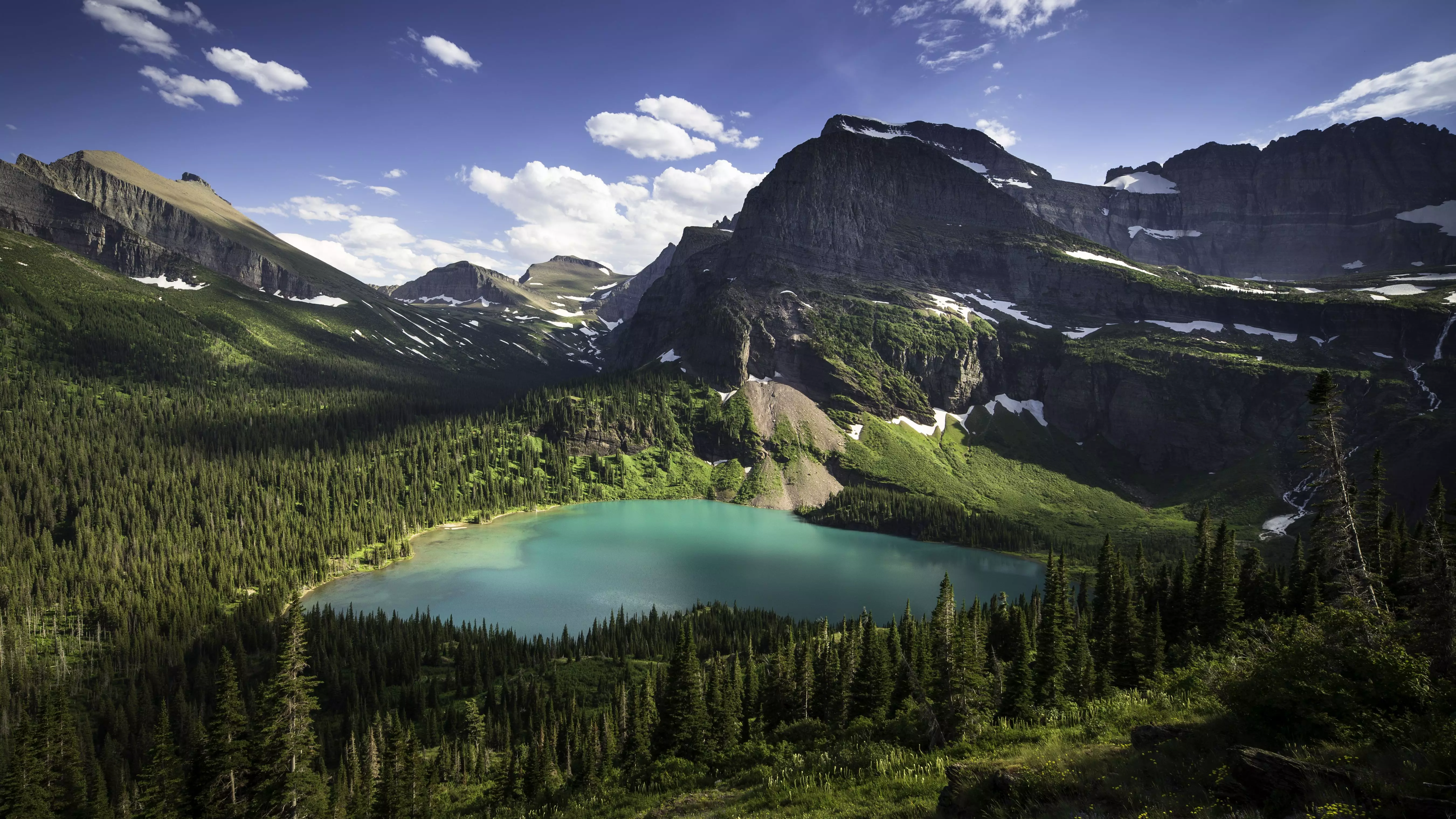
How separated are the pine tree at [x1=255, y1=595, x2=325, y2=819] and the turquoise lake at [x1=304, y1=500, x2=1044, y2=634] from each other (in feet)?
153

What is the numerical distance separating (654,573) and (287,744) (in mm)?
67781

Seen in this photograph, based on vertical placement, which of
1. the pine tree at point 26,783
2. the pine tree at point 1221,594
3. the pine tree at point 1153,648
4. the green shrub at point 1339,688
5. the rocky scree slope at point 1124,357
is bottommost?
the pine tree at point 26,783

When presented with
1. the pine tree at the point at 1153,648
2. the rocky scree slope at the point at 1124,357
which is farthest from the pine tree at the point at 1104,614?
the rocky scree slope at the point at 1124,357

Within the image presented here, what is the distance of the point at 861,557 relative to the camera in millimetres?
101625

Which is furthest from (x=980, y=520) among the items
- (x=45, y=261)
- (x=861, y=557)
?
(x=45, y=261)

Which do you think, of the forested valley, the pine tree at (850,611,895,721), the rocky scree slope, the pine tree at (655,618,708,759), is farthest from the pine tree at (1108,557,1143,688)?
the rocky scree slope

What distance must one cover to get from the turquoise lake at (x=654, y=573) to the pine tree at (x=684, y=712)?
3957 cm

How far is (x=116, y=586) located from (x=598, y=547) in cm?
5973

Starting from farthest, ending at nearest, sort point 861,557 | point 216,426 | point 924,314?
point 924,314 → point 216,426 → point 861,557

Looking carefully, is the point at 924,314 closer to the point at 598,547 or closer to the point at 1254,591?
the point at 598,547

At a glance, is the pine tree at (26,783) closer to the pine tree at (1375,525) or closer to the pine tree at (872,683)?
the pine tree at (872,683)

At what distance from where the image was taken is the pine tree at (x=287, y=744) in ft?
79.8

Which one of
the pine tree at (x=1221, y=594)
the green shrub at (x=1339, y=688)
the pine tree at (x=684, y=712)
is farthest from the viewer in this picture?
the pine tree at (x=1221, y=594)

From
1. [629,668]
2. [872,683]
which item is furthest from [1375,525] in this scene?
[629,668]
